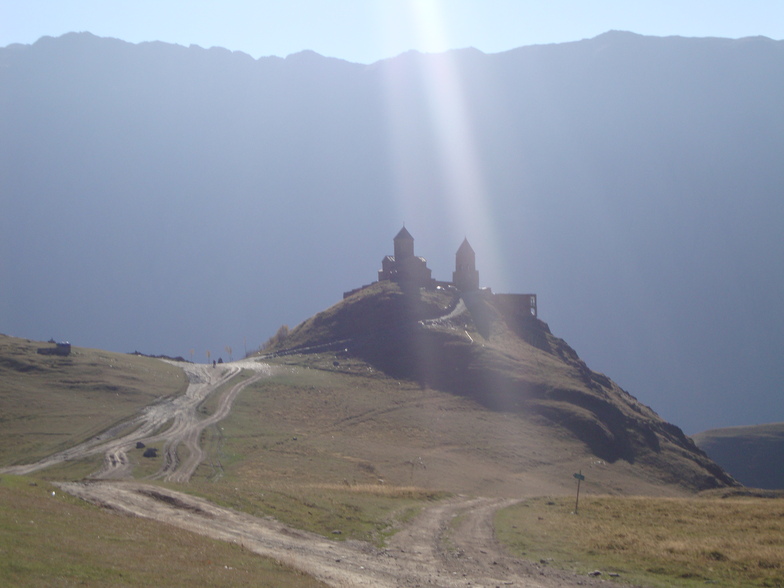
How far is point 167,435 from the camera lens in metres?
50.2

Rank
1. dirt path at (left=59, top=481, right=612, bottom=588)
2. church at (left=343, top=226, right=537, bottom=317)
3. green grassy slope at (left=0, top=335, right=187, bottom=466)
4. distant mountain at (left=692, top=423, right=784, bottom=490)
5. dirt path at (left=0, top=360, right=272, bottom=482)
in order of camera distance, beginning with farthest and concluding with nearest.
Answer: distant mountain at (left=692, top=423, right=784, bottom=490) < church at (left=343, top=226, right=537, bottom=317) < green grassy slope at (left=0, top=335, right=187, bottom=466) < dirt path at (left=0, top=360, right=272, bottom=482) < dirt path at (left=59, top=481, right=612, bottom=588)

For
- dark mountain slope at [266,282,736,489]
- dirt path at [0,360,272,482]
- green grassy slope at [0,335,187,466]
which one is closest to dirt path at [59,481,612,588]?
dirt path at [0,360,272,482]

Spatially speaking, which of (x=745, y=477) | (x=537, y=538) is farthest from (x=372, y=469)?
(x=745, y=477)

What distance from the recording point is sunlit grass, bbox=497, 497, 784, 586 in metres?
20.3

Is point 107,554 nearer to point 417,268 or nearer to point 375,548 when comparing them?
point 375,548

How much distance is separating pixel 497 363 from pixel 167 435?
37.1 meters

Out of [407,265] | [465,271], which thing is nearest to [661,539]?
[407,265]

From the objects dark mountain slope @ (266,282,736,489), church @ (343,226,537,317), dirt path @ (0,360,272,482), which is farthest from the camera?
church @ (343,226,537,317)

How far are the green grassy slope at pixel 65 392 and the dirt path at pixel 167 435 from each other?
48.5 inches

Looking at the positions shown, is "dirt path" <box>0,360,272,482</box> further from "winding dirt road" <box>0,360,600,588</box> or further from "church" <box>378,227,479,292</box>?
"church" <box>378,227,479,292</box>

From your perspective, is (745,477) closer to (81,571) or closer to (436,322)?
(436,322)

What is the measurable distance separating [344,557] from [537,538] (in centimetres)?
803

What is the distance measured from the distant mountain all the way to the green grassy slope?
7712 centimetres

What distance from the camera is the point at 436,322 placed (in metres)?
87.1
